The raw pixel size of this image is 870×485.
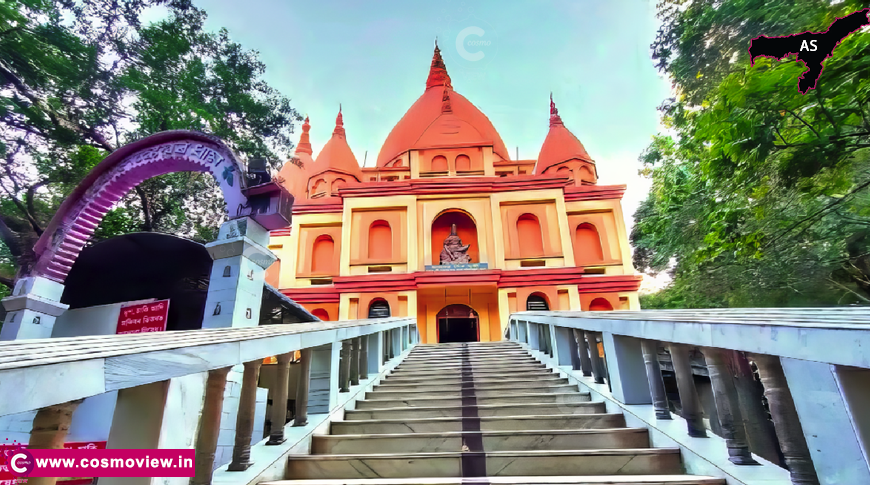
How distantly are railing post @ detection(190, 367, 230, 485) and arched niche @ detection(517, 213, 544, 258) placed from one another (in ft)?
51.7

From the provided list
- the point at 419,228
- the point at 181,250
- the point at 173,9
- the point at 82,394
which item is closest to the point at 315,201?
the point at 419,228

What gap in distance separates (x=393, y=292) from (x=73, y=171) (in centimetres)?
983

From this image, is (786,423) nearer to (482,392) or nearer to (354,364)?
(482,392)

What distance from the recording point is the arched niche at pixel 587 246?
59.5 feet

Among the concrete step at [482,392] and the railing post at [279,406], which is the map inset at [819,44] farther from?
the railing post at [279,406]

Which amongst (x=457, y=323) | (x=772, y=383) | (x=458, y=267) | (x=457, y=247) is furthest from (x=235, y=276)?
(x=457, y=323)

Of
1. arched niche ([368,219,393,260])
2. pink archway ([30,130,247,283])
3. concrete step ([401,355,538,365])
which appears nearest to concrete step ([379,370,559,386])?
concrete step ([401,355,538,365])

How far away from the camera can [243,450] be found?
2.27 m

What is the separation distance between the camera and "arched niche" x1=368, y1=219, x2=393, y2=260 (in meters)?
17.5

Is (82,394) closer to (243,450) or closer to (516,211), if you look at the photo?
(243,450)

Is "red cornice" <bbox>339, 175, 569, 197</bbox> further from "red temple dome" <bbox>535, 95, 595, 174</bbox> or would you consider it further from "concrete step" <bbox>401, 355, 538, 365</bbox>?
"concrete step" <bbox>401, 355, 538, 365</bbox>

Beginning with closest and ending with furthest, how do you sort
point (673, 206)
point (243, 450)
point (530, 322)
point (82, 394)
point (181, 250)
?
1. point (82, 394)
2. point (243, 450)
3. point (181, 250)
4. point (530, 322)
5. point (673, 206)

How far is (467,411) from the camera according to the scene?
12.2 ft

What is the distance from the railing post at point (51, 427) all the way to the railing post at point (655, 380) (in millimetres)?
3012
